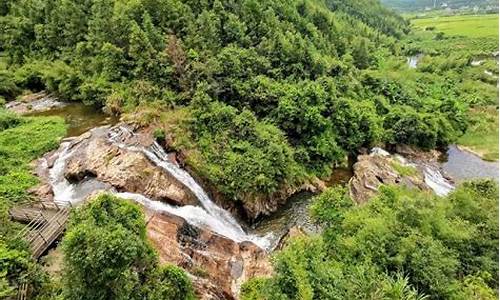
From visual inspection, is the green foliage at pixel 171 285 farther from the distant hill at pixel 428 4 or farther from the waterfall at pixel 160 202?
the distant hill at pixel 428 4

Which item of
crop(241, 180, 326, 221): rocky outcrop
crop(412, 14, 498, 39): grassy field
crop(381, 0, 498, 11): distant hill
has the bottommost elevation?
crop(381, 0, 498, 11): distant hill

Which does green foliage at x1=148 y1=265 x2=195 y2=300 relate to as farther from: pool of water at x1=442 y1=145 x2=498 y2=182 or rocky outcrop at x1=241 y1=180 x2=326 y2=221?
pool of water at x1=442 y1=145 x2=498 y2=182

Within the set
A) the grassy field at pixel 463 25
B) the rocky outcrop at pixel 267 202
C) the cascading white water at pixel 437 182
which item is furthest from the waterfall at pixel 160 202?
the grassy field at pixel 463 25

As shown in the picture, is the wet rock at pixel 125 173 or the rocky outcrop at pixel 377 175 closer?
the wet rock at pixel 125 173

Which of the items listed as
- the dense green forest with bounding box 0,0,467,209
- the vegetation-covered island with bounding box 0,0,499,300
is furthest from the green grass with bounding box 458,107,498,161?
the dense green forest with bounding box 0,0,467,209

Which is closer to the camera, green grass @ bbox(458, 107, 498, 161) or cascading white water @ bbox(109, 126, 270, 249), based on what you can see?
cascading white water @ bbox(109, 126, 270, 249)

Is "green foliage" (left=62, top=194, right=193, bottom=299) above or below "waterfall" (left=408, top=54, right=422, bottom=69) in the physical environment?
above
